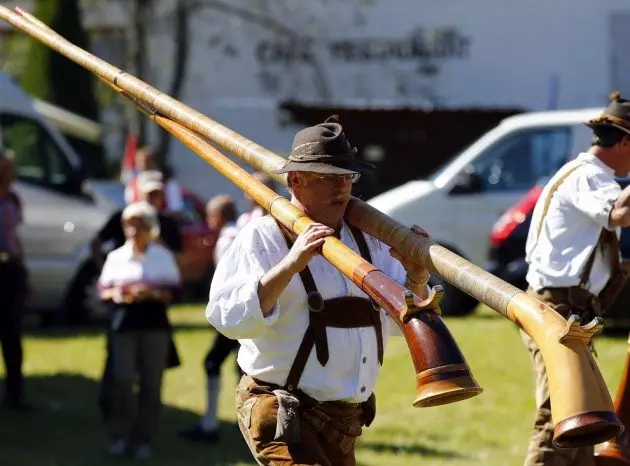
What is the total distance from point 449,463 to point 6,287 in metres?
4.12

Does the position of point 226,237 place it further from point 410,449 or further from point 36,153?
point 36,153

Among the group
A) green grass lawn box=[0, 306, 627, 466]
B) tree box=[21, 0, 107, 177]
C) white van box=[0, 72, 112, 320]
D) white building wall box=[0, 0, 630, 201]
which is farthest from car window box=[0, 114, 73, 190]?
white building wall box=[0, 0, 630, 201]

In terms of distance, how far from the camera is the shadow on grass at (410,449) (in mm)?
9773

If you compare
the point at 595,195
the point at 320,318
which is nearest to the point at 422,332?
the point at 320,318

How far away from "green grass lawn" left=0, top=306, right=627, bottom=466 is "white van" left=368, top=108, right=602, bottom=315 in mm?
1309

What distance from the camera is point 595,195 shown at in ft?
22.1

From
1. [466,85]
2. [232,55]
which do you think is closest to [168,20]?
[232,55]

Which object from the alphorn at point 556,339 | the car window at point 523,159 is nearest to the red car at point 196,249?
the car window at point 523,159

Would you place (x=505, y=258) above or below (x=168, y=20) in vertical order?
below

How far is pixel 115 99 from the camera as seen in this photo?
96.3 feet

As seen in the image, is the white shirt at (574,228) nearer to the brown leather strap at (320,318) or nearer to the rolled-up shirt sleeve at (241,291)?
the brown leather strap at (320,318)

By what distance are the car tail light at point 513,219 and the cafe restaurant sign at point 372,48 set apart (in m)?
13.6

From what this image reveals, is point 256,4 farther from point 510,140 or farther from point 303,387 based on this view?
point 303,387

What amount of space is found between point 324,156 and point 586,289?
2.28 metres
